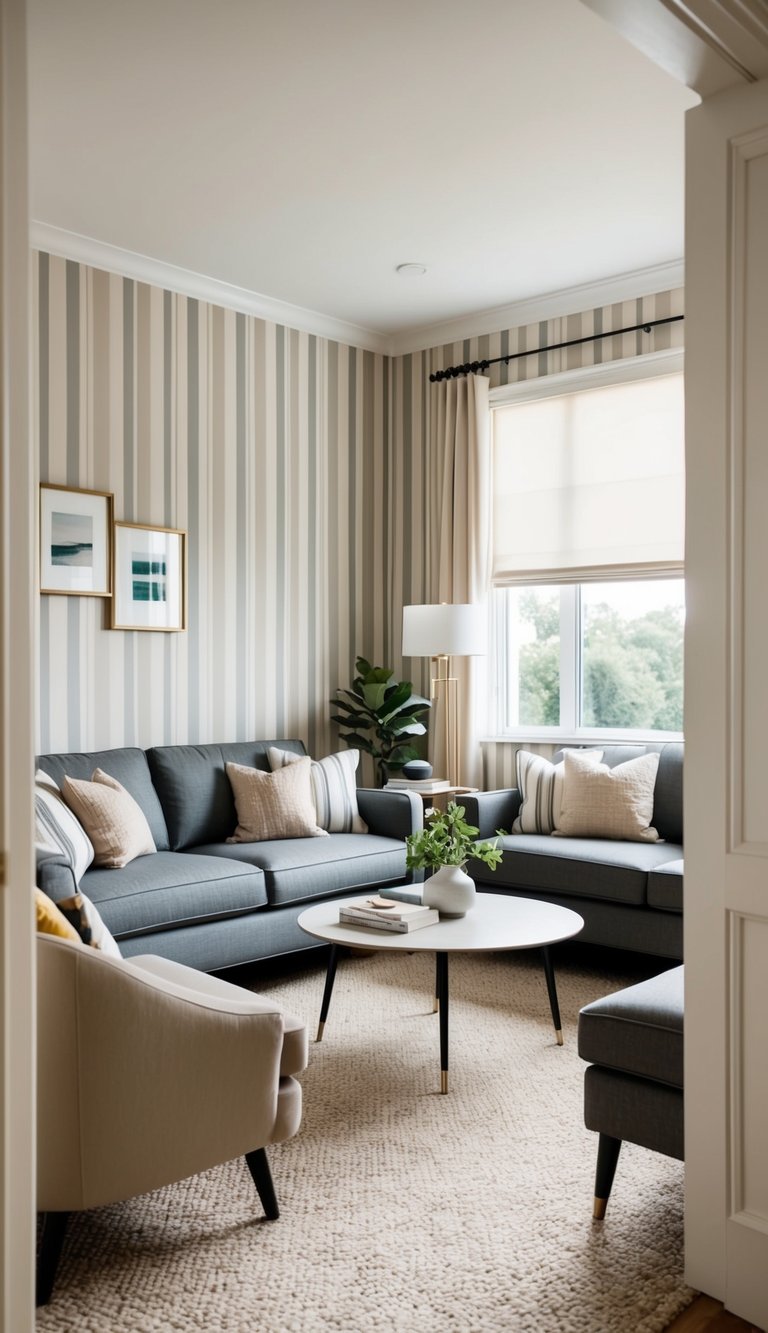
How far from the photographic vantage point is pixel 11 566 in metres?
1.25

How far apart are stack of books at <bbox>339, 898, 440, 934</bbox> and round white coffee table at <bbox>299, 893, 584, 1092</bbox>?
0.02 meters

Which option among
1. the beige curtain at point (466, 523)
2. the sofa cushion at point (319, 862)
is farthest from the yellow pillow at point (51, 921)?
the beige curtain at point (466, 523)

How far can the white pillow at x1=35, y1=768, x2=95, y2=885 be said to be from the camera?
3387 mm

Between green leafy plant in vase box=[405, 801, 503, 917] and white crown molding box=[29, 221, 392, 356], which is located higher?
white crown molding box=[29, 221, 392, 356]

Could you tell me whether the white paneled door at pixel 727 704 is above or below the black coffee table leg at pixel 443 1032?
above

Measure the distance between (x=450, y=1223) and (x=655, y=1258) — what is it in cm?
45

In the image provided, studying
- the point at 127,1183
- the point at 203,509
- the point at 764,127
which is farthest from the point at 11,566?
the point at 203,509

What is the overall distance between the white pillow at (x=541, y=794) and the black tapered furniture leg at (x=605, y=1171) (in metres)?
2.42

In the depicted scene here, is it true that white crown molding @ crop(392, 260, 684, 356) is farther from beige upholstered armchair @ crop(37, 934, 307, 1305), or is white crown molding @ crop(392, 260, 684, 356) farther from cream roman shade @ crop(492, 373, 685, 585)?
beige upholstered armchair @ crop(37, 934, 307, 1305)

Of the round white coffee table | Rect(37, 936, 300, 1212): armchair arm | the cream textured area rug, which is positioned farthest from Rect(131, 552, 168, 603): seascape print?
Rect(37, 936, 300, 1212): armchair arm

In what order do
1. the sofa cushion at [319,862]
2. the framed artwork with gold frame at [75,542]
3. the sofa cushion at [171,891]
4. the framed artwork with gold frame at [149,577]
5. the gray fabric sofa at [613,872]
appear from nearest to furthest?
1. the sofa cushion at [171,891]
2. the gray fabric sofa at [613,872]
3. the sofa cushion at [319,862]
4. the framed artwork with gold frame at [75,542]
5. the framed artwork with gold frame at [149,577]

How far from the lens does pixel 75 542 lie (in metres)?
4.46

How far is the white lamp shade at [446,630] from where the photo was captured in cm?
489

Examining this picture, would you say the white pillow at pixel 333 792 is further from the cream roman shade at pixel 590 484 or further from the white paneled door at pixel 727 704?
the white paneled door at pixel 727 704
